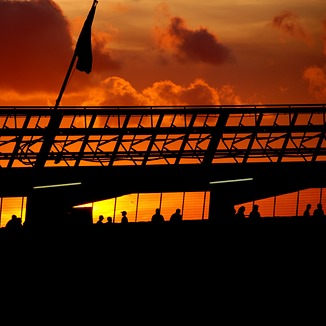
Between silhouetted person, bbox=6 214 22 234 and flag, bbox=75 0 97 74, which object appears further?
flag, bbox=75 0 97 74

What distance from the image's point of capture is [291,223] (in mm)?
38719

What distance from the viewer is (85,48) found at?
4922 centimetres

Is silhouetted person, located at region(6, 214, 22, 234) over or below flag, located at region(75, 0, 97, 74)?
below

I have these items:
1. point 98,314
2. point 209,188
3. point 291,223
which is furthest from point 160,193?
point 98,314

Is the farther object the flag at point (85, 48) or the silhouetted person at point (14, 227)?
the flag at point (85, 48)

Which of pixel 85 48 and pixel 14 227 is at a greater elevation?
pixel 85 48

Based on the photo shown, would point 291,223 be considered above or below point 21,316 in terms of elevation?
above

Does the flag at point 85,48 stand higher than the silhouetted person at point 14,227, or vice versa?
the flag at point 85,48

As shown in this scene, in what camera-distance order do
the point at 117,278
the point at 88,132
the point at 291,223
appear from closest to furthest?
the point at 117,278 → the point at 291,223 → the point at 88,132

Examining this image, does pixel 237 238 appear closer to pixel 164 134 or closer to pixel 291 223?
pixel 291 223

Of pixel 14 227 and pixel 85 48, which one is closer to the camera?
pixel 14 227

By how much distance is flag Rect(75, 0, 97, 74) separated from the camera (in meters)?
49.1

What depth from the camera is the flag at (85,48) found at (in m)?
49.1

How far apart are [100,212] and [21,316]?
2665 centimetres
